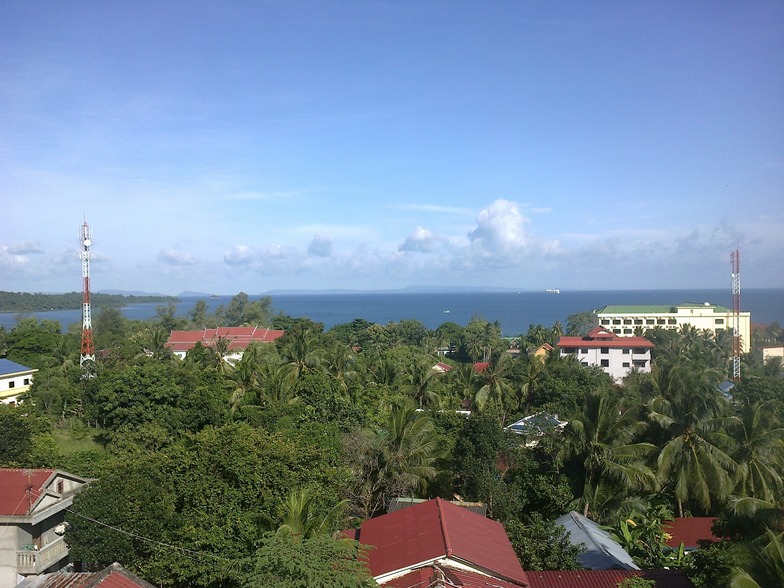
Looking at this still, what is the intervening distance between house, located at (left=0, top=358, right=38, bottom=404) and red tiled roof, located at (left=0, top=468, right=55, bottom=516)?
85.0 feet

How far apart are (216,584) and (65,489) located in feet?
18.4

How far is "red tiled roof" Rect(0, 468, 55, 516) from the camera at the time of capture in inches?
630

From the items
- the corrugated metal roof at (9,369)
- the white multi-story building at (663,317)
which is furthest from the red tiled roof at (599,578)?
the white multi-story building at (663,317)

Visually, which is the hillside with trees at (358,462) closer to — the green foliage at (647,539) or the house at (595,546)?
the green foliage at (647,539)

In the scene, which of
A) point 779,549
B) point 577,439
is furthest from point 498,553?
point 577,439

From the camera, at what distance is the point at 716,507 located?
69.1 feet

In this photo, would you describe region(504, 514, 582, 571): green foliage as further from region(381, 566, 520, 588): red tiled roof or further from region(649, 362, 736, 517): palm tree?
region(649, 362, 736, 517): palm tree

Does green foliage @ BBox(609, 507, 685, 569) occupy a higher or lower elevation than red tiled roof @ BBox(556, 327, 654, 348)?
lower

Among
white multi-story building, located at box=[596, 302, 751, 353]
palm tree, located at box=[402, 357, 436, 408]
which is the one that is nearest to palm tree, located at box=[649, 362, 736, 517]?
palm tree, located at box=[402, 357, 436, 408]

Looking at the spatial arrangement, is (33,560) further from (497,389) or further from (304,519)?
(497,389)

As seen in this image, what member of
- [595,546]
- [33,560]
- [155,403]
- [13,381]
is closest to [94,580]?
[33,560]

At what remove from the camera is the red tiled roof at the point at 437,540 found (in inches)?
509

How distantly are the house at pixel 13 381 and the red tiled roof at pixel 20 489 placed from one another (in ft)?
85.0

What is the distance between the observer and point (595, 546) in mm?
16750
